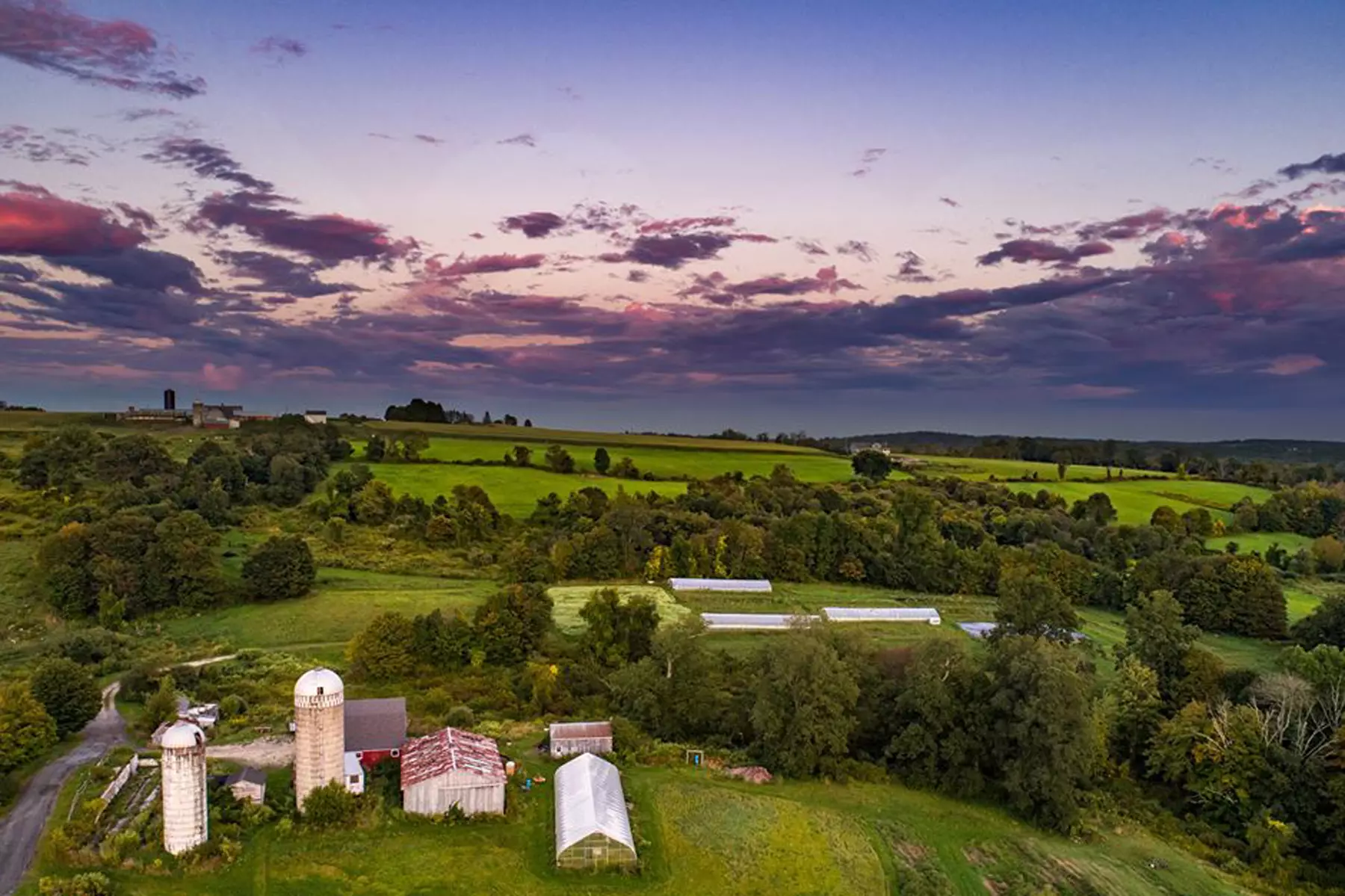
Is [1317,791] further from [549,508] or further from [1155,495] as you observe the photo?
[1155,495]

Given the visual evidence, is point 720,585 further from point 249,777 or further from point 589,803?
point 249,777

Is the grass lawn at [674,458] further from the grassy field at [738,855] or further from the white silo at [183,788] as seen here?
the white silo at [183,788]

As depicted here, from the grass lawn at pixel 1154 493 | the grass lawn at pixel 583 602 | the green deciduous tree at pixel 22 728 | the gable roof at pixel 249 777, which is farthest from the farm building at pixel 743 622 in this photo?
the grass lawn at pixel 1154 493

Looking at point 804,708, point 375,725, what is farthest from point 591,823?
point 375,725

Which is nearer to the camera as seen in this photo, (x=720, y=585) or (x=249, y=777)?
(x=249, y=777)

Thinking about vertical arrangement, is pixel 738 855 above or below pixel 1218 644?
below

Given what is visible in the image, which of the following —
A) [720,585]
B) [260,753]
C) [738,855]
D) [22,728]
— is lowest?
[738,855]
